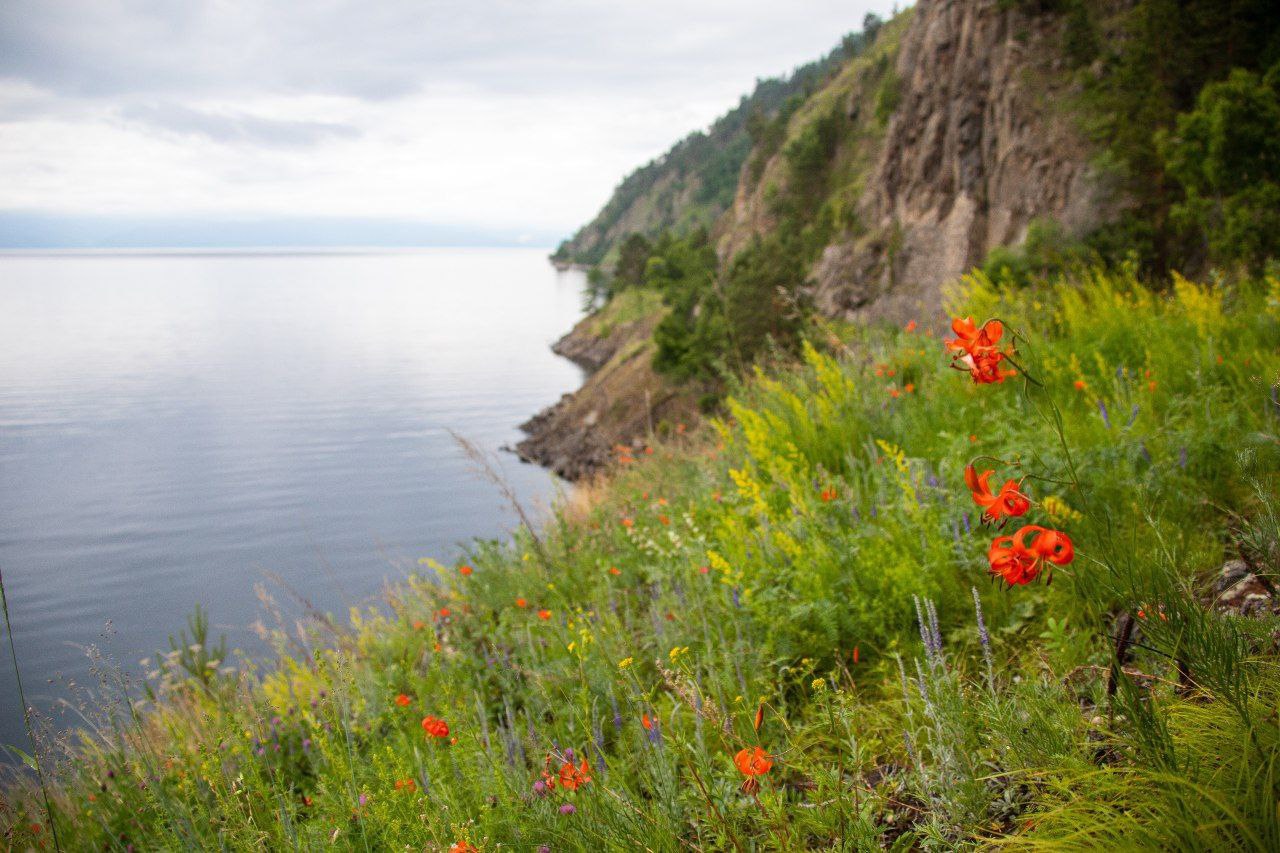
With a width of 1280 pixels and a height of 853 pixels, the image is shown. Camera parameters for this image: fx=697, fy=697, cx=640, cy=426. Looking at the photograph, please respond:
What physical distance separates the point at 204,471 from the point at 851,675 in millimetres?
24755

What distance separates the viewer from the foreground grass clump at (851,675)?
58.6 inches

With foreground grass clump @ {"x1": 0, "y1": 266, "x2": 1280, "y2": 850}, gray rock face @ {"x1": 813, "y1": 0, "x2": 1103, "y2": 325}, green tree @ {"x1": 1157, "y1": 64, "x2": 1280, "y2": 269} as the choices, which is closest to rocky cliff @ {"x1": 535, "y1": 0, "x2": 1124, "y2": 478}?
gray rock face @ {"x1": 813, "y1": 0, "x2": 1103, "y2": 325}

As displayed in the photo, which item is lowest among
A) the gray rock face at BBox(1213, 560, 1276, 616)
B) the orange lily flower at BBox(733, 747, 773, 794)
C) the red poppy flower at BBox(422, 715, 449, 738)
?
the red poppy flower at BBox(422, 715, 449, 738)

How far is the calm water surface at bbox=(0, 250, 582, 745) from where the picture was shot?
9.34 meters

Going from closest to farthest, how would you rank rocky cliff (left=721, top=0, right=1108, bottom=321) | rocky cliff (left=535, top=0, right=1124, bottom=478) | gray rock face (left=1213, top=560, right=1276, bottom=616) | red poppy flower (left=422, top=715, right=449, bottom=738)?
gray rock face (left=1213, top=560, right=1276, bottom=616) < red poppy flower (left=422, top=715, right=449, bottom=738) < rocky cliff (left=721, top=0, right=1108, bottom=321) < rocky cliff (left=535, top=0, right=1124, bottom=478)

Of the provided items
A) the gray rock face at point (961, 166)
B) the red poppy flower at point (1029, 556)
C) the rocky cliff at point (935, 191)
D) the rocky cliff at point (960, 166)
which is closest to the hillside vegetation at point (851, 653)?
the red poppy flower at point (1029, 556)

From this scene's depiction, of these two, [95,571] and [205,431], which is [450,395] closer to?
[205,431]

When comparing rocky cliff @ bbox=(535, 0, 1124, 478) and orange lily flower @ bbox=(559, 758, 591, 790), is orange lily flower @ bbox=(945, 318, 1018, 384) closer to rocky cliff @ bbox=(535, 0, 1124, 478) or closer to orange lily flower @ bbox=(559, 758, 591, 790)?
orange lily flower @ bbox=(559, 758, 591, 790)

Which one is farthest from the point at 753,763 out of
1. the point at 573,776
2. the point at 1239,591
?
the point at 1239,591

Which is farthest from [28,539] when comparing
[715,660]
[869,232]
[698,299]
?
[869,232]

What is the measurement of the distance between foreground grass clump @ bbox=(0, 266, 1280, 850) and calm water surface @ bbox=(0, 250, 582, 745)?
93 centimetres

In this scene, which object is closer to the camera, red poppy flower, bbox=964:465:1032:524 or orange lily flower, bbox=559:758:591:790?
red poppy flower, bbox=964:465:1032:524

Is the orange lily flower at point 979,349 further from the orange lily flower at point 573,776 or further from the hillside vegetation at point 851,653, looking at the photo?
the orange lily flower at point 573,776

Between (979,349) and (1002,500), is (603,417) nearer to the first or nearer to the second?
(979,349)
